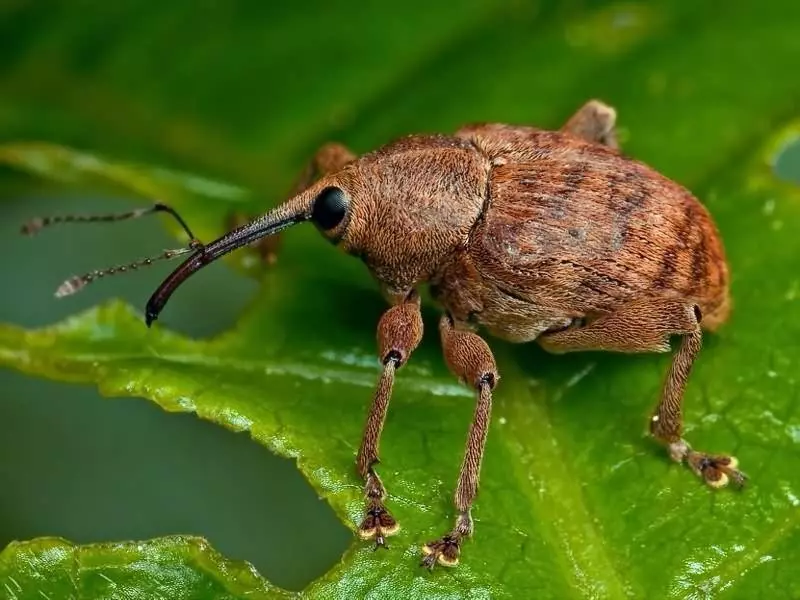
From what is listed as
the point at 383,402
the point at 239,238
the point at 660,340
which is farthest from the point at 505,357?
the point at 239,238

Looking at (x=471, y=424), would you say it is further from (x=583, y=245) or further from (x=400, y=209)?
(x=400, y=209)

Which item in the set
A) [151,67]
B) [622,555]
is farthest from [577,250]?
[151,67]

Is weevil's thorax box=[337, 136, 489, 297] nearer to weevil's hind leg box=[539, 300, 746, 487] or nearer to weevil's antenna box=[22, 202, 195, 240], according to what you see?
weevil's hind leg box=[539, 300, 746, 487]

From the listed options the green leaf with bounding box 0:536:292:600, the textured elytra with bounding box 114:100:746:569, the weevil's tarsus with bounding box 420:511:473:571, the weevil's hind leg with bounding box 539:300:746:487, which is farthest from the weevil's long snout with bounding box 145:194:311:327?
the weevil's tarsus with bounding box 420:511:473:571

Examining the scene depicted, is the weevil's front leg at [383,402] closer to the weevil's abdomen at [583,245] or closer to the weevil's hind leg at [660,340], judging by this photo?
the weevil's abdomen at [583,245]

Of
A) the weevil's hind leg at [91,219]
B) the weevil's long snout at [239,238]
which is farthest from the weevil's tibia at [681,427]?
the weevil's hind leg at [91,219]

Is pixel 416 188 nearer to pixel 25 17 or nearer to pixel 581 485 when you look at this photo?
pixel 581 485

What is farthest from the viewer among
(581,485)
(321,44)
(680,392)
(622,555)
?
(321,44)
